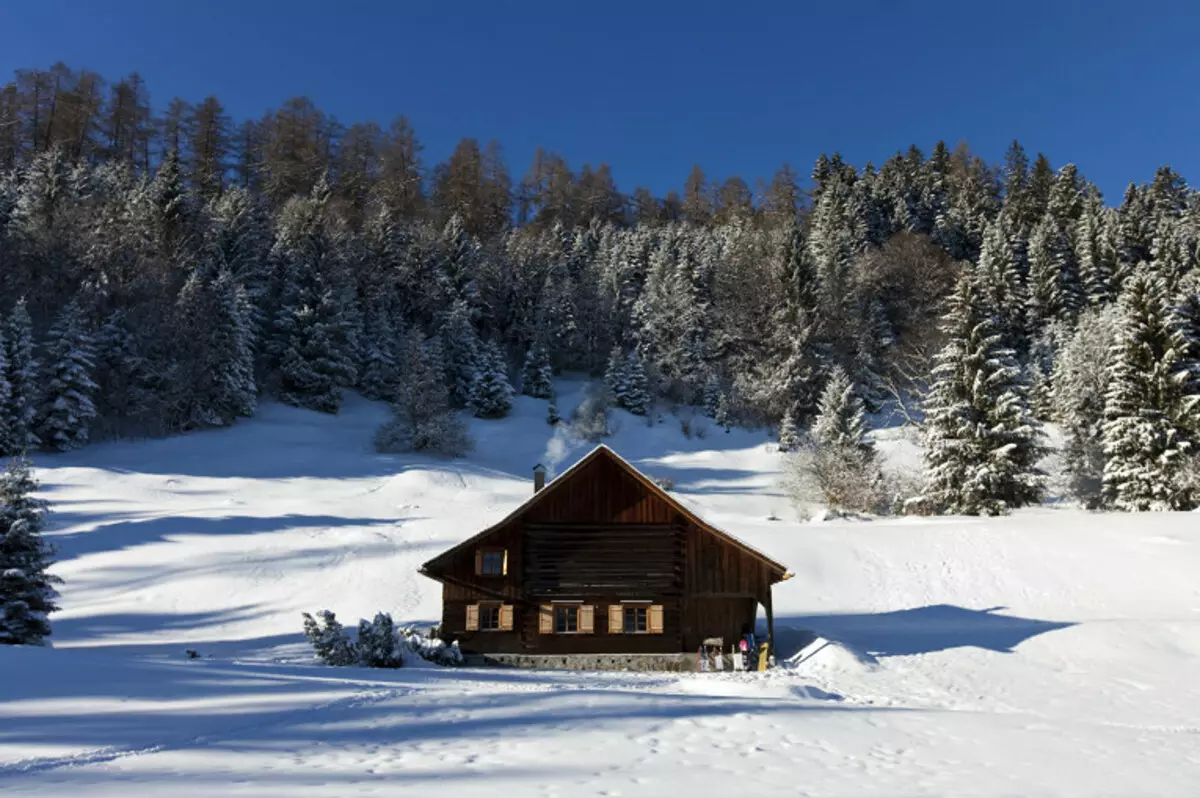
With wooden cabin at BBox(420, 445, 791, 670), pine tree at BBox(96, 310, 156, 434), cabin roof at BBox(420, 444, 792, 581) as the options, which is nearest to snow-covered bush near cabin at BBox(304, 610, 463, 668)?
cabin roof at BBox(420, 444, 792, 581)

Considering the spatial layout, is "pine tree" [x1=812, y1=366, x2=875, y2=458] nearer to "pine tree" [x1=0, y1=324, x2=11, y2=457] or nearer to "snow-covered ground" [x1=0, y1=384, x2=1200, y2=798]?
"snow-covered ground" [x1=0, y1=384, x2=1200, y2=798]

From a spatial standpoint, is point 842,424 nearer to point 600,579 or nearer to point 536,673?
point 600,579

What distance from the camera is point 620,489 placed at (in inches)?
981

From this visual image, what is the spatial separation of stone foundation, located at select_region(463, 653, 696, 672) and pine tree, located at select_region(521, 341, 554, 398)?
34.7 metres

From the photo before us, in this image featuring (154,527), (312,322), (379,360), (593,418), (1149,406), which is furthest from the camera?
(379,360)

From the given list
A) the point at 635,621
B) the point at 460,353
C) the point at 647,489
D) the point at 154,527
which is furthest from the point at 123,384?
the point at 635,621

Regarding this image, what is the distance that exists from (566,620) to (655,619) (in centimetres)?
307

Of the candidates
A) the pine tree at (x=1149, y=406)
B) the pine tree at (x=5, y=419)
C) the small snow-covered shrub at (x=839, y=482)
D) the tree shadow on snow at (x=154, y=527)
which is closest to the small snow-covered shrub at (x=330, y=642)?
the tree shadow on snow at (x=154, y=527)

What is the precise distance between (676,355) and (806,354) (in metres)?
10.8

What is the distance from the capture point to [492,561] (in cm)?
2445

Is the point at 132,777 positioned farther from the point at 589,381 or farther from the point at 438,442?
the point at 589,381

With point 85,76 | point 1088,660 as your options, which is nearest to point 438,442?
point 1088,660

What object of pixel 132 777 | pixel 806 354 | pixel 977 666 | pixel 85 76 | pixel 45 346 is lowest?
pixel 977 666

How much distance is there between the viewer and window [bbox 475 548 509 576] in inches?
957
